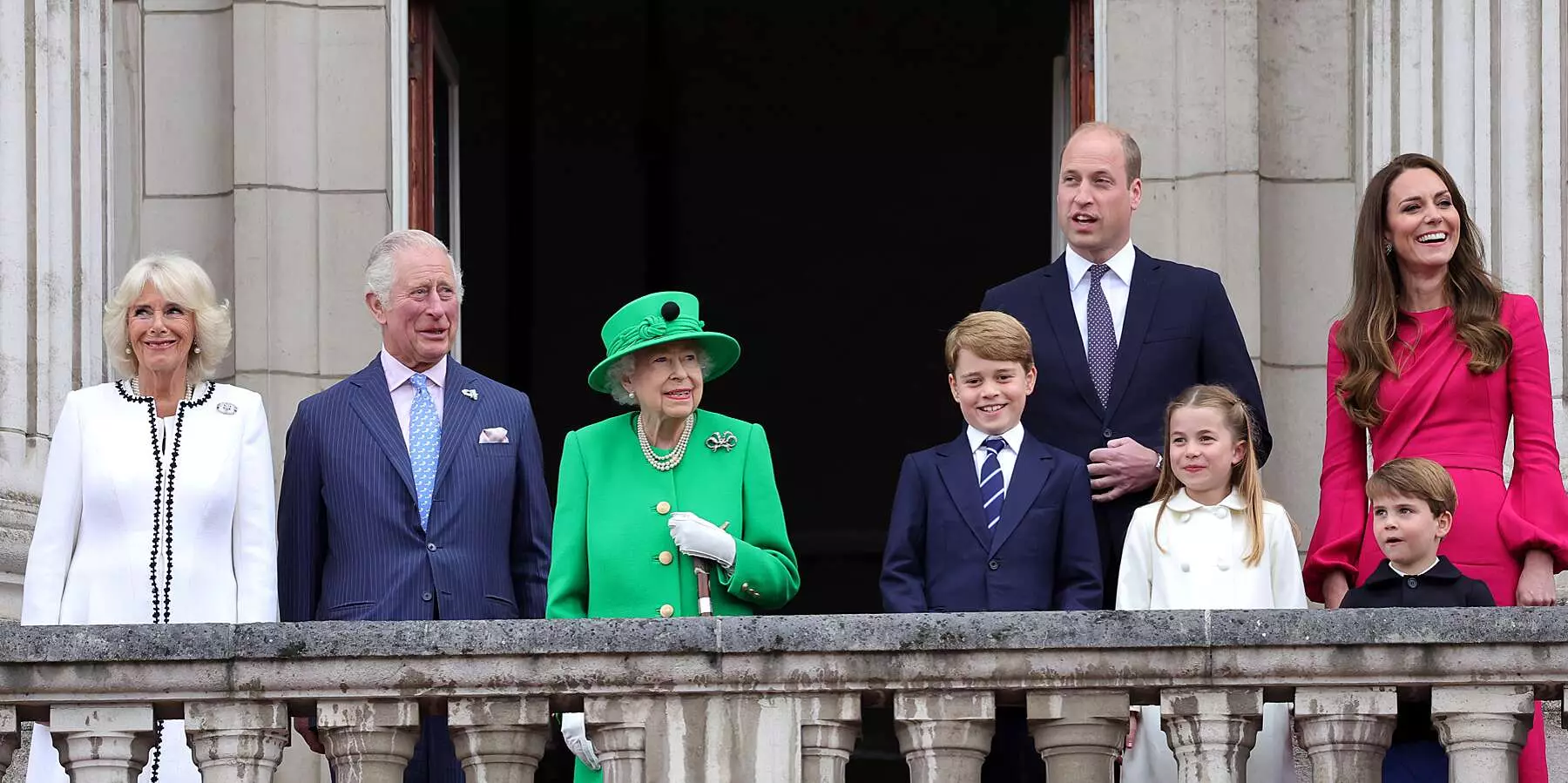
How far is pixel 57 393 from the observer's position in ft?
26.0

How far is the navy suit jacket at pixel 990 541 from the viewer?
19.4ft

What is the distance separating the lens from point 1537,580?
5.86m

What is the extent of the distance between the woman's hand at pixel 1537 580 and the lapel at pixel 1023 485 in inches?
41.3

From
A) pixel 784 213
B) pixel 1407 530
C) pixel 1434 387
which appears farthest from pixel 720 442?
pixel 784 213

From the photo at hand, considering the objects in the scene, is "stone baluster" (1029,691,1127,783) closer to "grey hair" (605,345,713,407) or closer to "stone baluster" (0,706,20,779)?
"grey hair" (605,345,713,407)

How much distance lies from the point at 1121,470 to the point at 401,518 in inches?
64.2

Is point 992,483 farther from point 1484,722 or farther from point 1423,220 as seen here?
point 1484,722

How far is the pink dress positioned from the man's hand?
0.40 metres

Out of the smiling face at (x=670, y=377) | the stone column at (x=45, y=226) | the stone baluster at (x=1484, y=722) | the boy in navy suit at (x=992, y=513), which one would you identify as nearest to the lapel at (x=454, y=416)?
the smiling face at (x=670, y=377)

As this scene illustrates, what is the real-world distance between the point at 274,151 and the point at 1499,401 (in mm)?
4327

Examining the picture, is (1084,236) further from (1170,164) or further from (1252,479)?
(1170,164)

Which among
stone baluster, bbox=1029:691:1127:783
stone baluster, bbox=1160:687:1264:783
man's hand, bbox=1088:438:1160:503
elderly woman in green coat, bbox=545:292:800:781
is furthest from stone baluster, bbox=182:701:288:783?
man's hand, bbox=1088:438:1160:503

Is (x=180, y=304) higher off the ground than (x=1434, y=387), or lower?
higher

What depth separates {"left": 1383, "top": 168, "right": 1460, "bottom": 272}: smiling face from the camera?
6102mm
